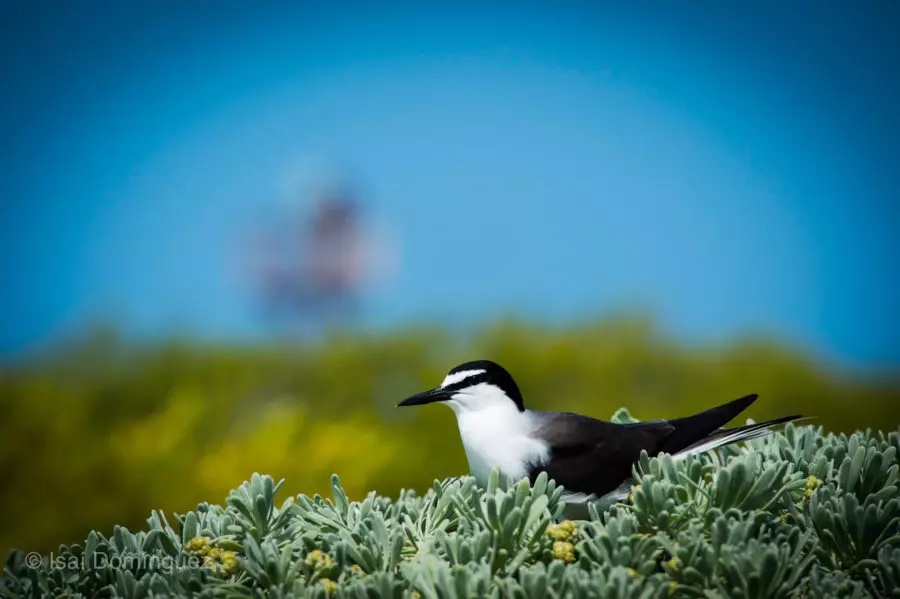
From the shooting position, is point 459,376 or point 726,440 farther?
point 459,376

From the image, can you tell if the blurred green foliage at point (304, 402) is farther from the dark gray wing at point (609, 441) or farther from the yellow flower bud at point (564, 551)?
the yellow flower bud at point (564, 551)

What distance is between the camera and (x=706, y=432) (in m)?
2.80

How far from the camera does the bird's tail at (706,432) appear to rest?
108 inches

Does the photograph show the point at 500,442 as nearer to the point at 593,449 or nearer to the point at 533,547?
the point at 593,449

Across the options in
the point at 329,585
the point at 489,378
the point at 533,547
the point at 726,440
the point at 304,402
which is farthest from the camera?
the point at 304,402

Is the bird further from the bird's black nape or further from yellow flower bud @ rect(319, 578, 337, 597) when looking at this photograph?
yellow flower bud @ rect(319, 578, 337, 597)

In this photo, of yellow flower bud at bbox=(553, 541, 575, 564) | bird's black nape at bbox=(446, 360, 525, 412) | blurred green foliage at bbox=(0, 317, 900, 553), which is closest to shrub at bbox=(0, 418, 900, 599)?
yellow flower bud at bbox=(553, 541, 575, 564)

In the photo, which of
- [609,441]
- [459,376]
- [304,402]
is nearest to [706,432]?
[609,441]

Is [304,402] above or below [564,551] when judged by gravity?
above

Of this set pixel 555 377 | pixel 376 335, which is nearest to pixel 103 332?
pixel 376 335

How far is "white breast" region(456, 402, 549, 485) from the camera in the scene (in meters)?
2.73

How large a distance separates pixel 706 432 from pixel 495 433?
74 centimetres

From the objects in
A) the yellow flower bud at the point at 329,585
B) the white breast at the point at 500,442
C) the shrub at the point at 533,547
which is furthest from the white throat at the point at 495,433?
the yellow flower bud at the point at 329,585

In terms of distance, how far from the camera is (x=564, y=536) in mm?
2086
